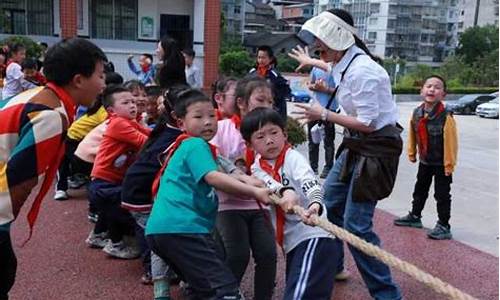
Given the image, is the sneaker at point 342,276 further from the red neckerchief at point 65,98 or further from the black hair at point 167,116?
the red neckerchief at point 65,98

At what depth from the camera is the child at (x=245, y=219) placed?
10.6 ft

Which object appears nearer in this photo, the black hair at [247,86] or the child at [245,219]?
the child at [245,219]

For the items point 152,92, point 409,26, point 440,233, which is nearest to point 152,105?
point 152,92

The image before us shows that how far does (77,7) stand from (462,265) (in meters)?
20.8

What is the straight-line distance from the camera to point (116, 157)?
4.27m

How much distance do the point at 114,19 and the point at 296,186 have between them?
74.7 ft

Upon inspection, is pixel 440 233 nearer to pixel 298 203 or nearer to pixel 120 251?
pixel 120 251

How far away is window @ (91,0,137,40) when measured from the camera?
23.8m

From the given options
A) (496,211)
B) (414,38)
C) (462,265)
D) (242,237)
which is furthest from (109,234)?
(414,38)

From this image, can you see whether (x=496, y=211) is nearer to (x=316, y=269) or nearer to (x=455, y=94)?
(x=316, y=269)

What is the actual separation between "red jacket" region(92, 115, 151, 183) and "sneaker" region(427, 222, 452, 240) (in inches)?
112

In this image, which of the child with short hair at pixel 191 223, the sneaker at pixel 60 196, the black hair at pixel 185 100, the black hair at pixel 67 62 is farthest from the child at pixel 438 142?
the sneaker at pixel 60 196

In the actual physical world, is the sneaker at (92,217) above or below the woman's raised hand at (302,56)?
below

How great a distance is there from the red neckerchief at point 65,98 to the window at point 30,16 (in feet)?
75.4
